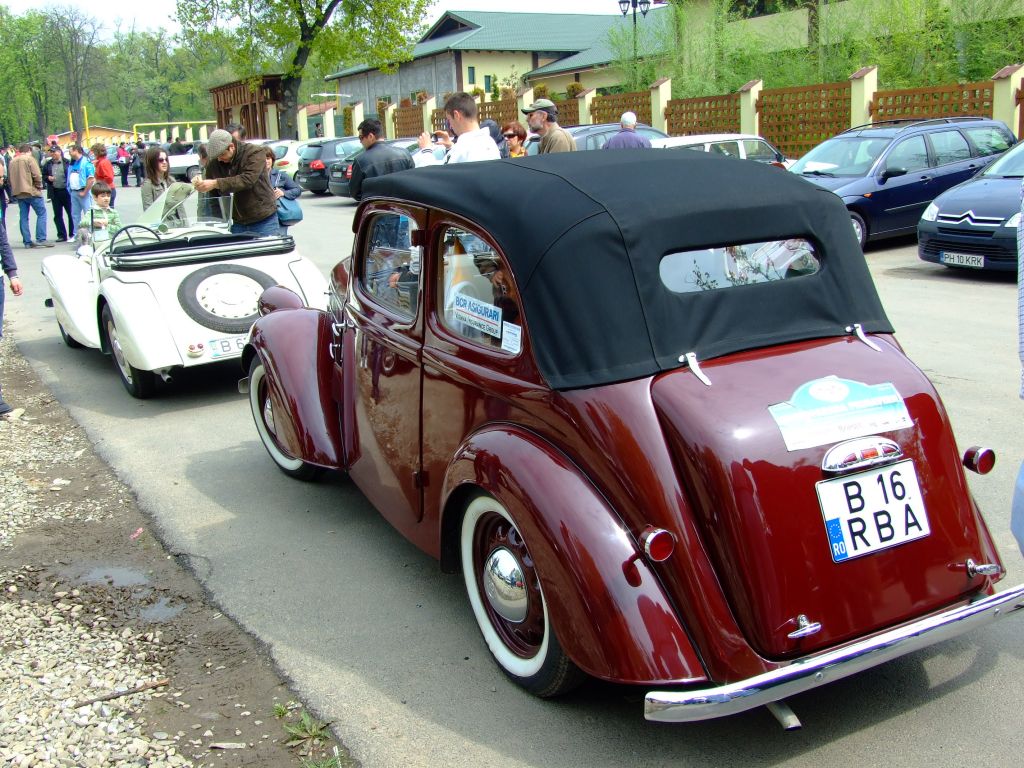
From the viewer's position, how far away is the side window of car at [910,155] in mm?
12469

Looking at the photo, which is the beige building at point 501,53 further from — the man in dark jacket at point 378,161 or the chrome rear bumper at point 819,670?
the chrome rear bumper at point 819,670

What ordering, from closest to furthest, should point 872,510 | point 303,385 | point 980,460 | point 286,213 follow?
point 872,510, point 980,460, point 303,385, point 286,213

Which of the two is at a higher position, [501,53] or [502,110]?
[501,53]

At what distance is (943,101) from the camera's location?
18359 millimetres

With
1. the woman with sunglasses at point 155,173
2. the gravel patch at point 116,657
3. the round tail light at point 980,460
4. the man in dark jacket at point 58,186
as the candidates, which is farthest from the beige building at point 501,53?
the round tail light at point 980,460

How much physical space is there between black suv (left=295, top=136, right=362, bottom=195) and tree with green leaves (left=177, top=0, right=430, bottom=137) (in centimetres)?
1707

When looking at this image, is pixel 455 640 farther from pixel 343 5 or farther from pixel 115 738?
pixel 343 5

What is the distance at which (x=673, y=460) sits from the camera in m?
2.85

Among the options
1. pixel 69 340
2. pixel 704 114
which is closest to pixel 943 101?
pixel 704 114

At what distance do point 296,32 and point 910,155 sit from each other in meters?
32.7

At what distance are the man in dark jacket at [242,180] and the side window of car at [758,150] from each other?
8.98 meters

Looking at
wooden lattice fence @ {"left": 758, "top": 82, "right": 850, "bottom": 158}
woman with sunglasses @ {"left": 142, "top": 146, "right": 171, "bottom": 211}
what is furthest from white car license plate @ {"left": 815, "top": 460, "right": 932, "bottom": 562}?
wooden lattice fence @ {"left": 758, "top": 82, "right": 850, "bottom": 158}

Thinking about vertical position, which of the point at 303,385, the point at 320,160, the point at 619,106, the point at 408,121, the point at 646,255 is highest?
the point at 408,121

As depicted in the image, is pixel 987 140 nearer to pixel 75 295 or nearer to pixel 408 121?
pixel 75 295
